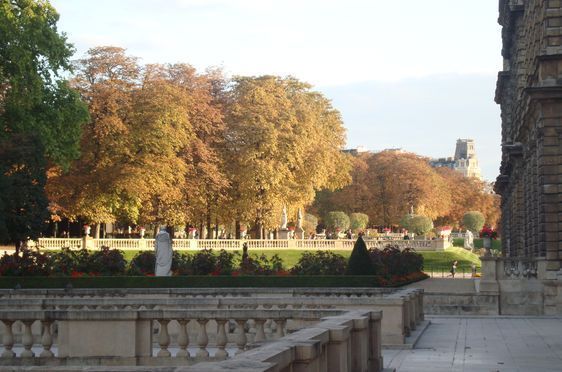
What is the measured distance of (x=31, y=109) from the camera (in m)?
56.1

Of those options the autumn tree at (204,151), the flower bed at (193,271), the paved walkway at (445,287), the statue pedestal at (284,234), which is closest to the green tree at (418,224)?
the statue pedestal at (284,234)

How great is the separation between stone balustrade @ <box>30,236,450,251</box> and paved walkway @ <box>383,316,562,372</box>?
4953cm

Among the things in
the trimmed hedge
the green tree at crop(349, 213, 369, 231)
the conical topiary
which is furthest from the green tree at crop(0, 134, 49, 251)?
the green tree at crop(349, 213, 369, 231)

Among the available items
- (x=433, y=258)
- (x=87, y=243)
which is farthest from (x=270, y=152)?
(x=87, y=243)

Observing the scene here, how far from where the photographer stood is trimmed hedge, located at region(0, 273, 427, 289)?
114 ft

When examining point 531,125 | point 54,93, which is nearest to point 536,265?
Result: point 531,125

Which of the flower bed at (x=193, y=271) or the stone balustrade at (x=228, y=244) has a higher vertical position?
the stone balustrade at (x=228, y=244)

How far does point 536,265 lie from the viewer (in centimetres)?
3769

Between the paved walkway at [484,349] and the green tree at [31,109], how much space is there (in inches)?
1134

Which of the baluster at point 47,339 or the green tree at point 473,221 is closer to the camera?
the baluster at point 47,339

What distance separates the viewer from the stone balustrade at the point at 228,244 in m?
78.9

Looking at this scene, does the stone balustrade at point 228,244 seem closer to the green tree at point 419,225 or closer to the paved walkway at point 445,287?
the green tree at point 419,225

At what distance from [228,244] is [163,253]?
1863 inches

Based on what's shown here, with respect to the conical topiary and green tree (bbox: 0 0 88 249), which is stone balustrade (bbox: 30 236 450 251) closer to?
green tree (bbox: 0 0 88 249)
